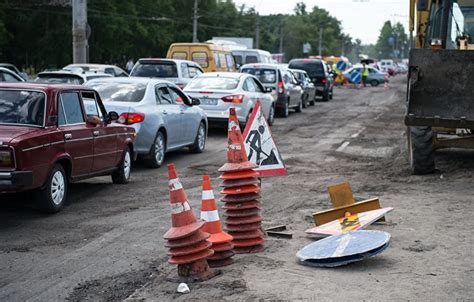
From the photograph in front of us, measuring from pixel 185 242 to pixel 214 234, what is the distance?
26.8 inches

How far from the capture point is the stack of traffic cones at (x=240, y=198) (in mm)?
7988

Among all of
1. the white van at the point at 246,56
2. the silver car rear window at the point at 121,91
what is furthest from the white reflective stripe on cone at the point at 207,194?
the white van at the point at 246,56

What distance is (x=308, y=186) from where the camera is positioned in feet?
41.8

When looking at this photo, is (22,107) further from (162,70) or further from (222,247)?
(162,70)

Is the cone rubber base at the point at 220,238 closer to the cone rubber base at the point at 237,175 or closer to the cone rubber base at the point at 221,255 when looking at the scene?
the cone rubber base at the point at 221,255

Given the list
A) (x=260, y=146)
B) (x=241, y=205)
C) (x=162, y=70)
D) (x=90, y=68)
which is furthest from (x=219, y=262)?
(x=90, y=68)

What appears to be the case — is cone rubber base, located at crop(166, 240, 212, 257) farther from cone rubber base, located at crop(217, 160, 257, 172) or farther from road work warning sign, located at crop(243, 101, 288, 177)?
road work warning sign, located at crop(243, 101, 288, 177)

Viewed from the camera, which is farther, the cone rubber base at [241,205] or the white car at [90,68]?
the white car at [90,68]

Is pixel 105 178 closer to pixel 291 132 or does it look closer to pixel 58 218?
pixel 58 218

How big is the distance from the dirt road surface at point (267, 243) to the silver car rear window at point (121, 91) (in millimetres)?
1289

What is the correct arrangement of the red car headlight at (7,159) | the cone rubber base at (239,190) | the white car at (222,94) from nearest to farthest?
1. the cone rubber base at (239,190)
2. the red car headlight at (7,159)
3. the white car at (222,94)

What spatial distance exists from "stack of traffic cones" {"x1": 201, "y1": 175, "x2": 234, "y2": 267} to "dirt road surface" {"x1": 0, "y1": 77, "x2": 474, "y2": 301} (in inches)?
5.2

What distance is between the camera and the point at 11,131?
9.63 metres

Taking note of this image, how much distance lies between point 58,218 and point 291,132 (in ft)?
43.8
